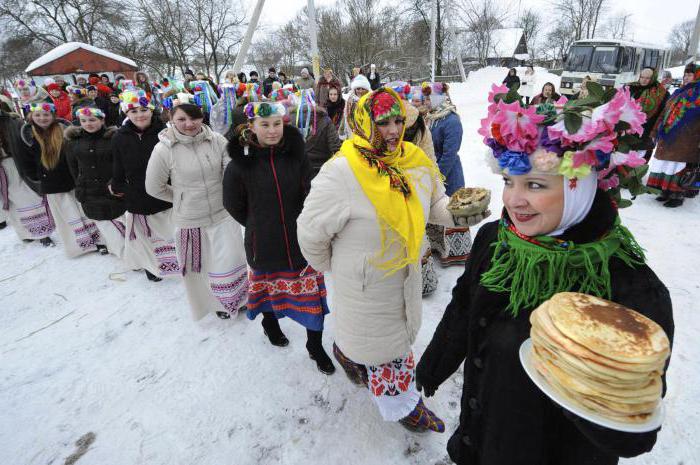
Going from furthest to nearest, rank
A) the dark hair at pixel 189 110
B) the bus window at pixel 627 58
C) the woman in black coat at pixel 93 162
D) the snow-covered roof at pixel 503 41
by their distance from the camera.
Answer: the snow-covered roof at pixel 503 41
the bus window at pixel 627 58
the woman in black coat at pixel 93 162
the dark hair at pixel 189 110

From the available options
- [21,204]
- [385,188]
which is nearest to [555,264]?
[385,188]

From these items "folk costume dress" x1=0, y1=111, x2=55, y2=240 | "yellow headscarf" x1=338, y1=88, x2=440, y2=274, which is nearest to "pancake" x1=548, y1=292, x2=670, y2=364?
"yellow headscarf" x1=338, y1=88, x2=440, y2=274

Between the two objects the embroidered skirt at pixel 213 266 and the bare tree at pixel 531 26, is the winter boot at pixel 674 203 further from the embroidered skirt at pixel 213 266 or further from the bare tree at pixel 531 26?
the bare tree at pixel 531 26

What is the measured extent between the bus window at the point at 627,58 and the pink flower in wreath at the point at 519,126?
18.2 m

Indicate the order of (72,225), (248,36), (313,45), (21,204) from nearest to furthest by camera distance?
(72,225)
(21,204)
(313,45)
(248,36)

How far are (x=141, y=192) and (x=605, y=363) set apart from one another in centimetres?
386

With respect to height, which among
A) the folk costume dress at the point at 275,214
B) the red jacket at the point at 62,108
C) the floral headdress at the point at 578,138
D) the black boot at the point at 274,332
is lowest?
the black boot at the point at 274,332

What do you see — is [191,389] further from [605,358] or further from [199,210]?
[605,358]

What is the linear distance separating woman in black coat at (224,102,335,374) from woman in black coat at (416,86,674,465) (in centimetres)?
149

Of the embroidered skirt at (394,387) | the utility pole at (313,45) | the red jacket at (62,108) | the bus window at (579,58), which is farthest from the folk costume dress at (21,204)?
the bus window at (579,58)

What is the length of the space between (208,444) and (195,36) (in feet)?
115

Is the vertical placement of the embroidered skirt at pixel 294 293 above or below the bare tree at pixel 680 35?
→ below

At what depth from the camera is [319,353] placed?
9.04 feet

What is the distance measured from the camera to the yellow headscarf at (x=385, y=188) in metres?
1.73
